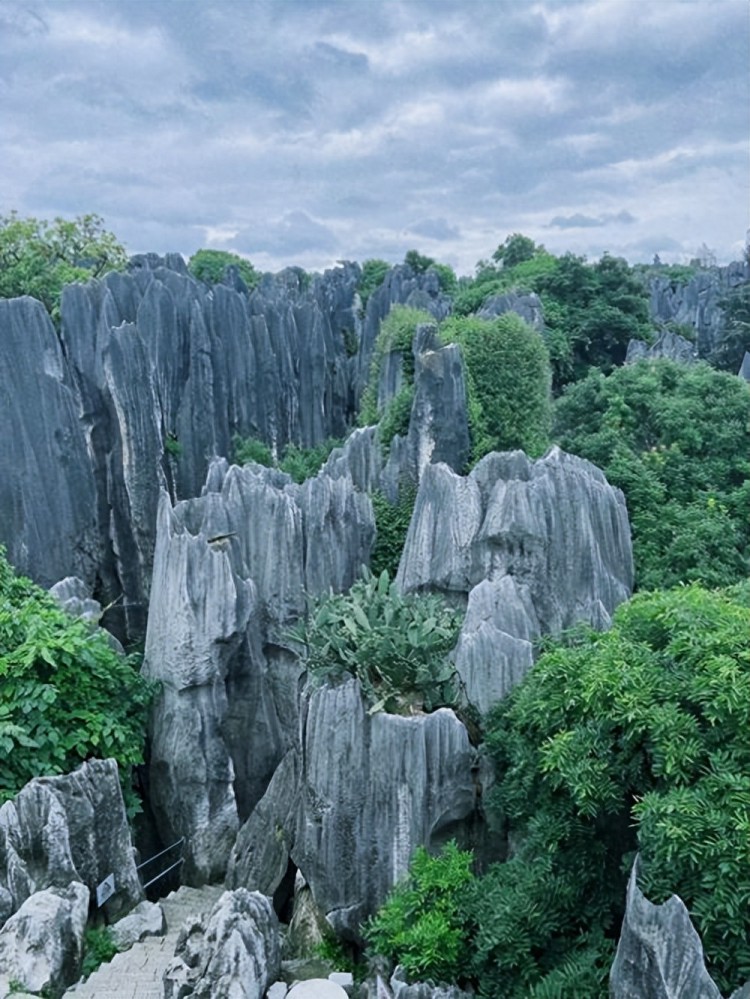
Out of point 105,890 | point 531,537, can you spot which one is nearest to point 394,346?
point 531,537

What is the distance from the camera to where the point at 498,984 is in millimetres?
4859

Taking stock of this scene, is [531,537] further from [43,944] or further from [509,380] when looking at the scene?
[509,380]

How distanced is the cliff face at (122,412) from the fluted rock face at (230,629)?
4.16 metres

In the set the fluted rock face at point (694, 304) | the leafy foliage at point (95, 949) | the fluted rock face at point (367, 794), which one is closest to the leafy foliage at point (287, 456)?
the fluted rock face at point (367, 794)

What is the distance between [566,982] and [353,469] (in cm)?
827

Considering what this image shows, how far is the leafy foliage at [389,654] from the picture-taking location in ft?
21.2

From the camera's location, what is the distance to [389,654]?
648 cm

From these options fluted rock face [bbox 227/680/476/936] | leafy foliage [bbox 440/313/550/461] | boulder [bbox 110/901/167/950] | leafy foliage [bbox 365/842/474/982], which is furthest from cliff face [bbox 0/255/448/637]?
leafy foliage [bbox 365/842/474/982]

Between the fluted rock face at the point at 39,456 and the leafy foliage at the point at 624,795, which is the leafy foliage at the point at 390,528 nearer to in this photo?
the leafy foliage at the point at 624,795

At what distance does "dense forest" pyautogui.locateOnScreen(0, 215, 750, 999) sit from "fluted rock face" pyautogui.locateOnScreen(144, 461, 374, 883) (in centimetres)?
50

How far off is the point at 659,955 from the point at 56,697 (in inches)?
229

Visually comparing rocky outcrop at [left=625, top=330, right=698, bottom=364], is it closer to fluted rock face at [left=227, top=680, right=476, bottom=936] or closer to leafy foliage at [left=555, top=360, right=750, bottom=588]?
leafy foliage at [left=555, top=360, right=750, bottom=588]

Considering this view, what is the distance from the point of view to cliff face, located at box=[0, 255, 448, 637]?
42.5 feet

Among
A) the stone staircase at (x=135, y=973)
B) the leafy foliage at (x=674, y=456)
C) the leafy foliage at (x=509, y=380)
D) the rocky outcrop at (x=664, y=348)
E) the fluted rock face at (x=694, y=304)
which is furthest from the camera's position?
the fluted rock face at (x=694, y=304)
